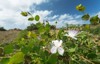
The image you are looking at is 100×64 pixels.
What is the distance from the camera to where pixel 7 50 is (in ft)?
4.24

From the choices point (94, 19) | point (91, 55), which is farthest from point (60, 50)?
point (94, 19)

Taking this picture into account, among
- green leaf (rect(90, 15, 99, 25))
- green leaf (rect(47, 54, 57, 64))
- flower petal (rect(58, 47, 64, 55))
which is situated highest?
green leaf (rect(90, 15, 99, 25))

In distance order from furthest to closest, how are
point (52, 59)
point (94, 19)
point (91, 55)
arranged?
point (94, 19) → point (91, 55) → point (52, 59)

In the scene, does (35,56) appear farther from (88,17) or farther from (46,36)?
(88,17)

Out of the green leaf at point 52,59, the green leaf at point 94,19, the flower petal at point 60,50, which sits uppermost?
the green leaf at point 94,19

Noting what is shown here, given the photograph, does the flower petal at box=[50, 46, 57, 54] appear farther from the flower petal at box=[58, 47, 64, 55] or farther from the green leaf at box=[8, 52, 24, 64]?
the green leaf at box=[8, 52, 24, 64]

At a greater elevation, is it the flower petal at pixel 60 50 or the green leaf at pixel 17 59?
the flower petal at pixel 60 50

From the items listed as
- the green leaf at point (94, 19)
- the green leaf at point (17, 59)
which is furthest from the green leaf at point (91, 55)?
the green leaf at point (94, 19)

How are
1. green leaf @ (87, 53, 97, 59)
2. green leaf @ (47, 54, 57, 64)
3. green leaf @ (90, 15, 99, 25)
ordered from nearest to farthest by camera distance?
green leaf @ (47, 54, 57, 64)
green leaf @ (87, 53, 97, 59)
green leaf @ (90, 15, 99, 25)

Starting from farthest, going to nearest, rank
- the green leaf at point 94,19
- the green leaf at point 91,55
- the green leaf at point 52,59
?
the green leaf at point 94,19 → the green leaf at point 91,55 → the green leaf at point 52,59

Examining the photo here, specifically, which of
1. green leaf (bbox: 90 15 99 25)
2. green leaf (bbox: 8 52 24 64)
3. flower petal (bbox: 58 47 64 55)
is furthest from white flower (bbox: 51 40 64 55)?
green leaf (bbox: 90 15 99 25)

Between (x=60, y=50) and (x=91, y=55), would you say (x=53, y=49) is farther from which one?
(x=91, y=55)

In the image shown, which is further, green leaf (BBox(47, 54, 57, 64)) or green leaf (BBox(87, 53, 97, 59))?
green leaf (BBox(87, 53, 97, 59))

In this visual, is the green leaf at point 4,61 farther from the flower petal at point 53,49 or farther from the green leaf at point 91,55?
the green leaf at point 91,55
